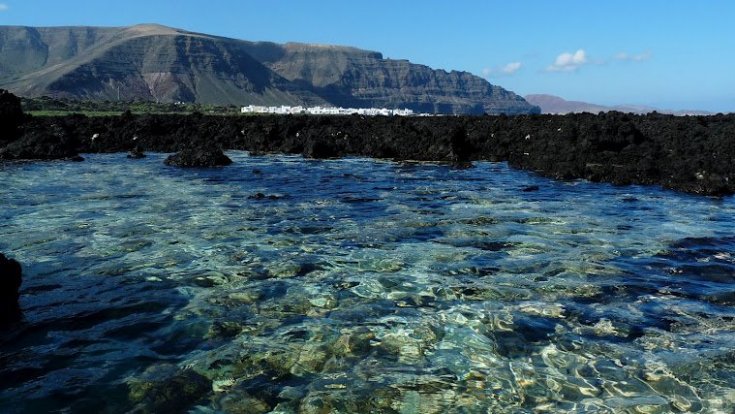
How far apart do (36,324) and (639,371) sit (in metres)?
8.30

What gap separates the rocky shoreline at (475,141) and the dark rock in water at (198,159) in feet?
22.8

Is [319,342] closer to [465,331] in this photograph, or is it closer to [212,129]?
[465,331]

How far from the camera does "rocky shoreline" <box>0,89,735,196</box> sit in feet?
80.1

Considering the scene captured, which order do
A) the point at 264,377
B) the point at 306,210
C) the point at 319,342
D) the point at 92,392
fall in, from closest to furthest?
the point at 92,392, the point at 264,377, the point at 319,342, the point at 306,210

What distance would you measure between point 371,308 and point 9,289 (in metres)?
5.58

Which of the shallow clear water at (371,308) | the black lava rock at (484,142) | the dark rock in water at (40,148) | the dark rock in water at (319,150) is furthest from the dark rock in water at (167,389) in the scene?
the dark rock in water at (40,148)

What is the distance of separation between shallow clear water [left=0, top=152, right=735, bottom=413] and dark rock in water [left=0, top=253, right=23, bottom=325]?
0.32m

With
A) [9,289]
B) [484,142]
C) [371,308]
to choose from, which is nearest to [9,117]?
[484,142]

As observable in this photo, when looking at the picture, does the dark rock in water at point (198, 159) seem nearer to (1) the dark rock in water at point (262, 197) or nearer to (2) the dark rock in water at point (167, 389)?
(1) the dark rock in water at point (262, 197)

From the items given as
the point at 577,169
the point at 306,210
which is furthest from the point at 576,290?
the point at 577,169

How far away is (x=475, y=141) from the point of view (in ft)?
120

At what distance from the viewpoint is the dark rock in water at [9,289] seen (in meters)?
8.43

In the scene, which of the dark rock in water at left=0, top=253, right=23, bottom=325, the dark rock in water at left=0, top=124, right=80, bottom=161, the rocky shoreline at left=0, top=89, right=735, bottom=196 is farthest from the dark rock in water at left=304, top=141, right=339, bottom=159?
the dark rock in water at left=0, top=253, right=23, bottom=325

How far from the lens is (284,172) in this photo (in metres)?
28.2
